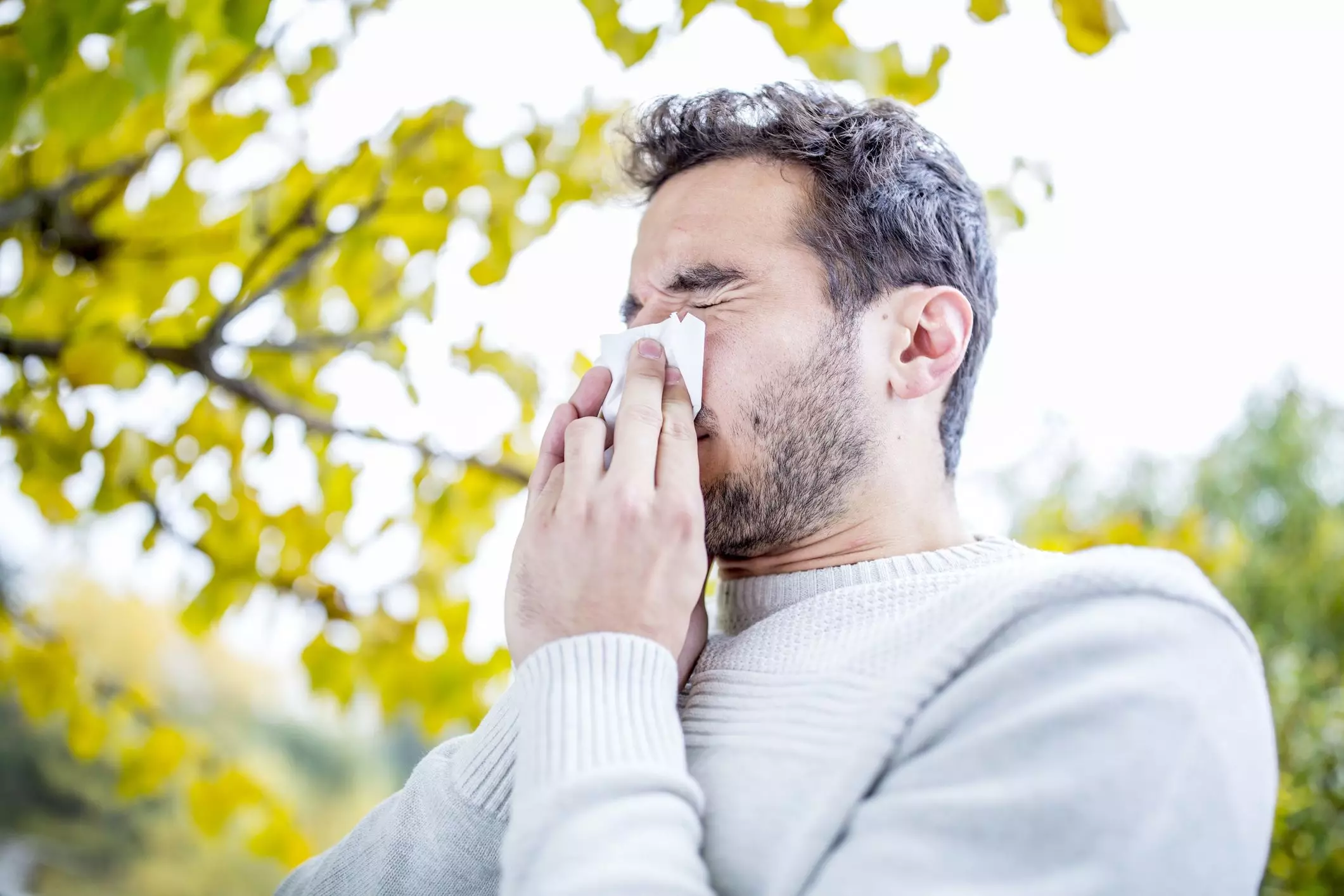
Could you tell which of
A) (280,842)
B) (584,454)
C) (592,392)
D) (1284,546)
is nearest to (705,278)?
(592,392)

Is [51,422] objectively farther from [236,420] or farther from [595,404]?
[595,404]

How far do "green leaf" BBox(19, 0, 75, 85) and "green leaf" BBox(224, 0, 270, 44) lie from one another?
0.13m

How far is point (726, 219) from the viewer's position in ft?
3.88

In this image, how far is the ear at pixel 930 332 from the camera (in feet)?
3.81

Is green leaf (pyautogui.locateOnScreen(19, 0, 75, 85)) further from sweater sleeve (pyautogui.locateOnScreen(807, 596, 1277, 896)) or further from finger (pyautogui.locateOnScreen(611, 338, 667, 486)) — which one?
sweater sleeve (pyautogui.locateOnScreen(807, 596, 1277, 896))

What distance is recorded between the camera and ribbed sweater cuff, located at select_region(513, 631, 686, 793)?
693mm

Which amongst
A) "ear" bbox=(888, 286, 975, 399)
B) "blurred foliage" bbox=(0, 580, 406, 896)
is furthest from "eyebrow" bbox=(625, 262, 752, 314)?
"blurred foliage" bbox=(0, 580, 406, 896)

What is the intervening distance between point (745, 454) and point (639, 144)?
0.63 m

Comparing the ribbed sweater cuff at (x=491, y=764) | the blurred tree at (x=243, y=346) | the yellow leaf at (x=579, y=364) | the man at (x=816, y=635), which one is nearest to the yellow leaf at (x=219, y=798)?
the blurred tree at (x=243, y=346)

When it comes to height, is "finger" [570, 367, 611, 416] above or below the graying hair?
below

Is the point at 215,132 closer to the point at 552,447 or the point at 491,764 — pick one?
the point at 552,447

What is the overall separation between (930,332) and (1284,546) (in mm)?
5351

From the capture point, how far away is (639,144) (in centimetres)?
144

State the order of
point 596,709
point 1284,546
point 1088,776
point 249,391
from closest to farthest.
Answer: point 1088,776 → point 596,709 → point 249,391 → point 1284,546
